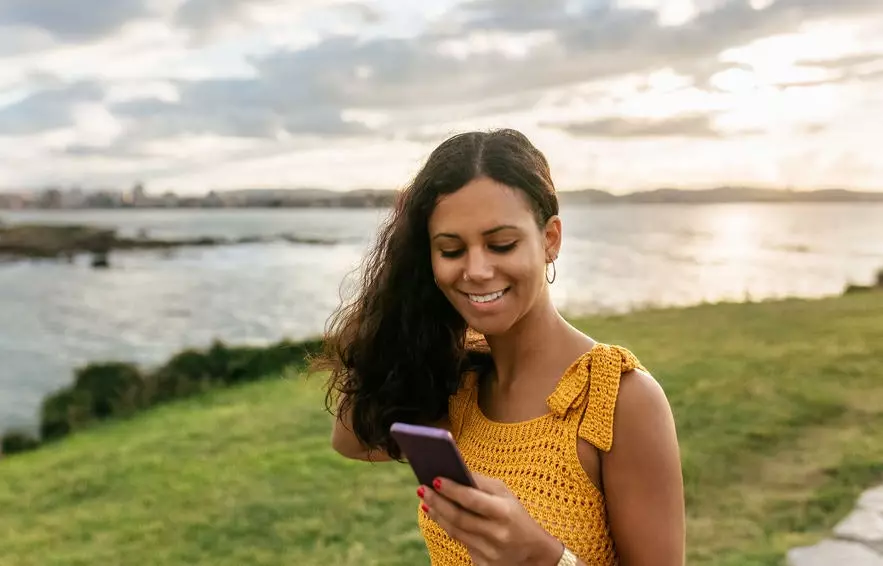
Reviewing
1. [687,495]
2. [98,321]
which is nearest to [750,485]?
[687,495]

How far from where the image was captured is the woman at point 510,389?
174cm

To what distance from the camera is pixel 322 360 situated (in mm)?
2570

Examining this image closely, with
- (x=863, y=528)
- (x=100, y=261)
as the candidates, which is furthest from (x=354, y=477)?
(x=100, y=261)

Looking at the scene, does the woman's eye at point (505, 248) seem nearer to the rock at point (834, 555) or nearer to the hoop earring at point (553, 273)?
the hoop earring at point (553, 273)

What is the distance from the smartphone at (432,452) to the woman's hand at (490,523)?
2cm

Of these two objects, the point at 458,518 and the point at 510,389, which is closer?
the point at 458,518

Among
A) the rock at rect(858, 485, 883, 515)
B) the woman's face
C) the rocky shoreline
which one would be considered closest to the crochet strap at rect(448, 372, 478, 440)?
the woman's face

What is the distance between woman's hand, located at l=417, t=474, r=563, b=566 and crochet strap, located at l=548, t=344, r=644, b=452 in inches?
10.8

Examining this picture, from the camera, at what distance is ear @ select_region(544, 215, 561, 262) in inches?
78.7

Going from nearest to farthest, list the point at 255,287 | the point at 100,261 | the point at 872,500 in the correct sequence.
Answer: the point at 872,500 < the point at 255,287 < the point at 100,261

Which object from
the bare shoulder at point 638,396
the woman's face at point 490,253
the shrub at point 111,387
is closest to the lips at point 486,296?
the woman's face at point 490,253

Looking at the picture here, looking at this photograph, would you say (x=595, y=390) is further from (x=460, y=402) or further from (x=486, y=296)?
(x=460, y=402)

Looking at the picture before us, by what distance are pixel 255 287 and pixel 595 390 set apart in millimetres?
25478

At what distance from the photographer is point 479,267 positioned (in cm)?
186
